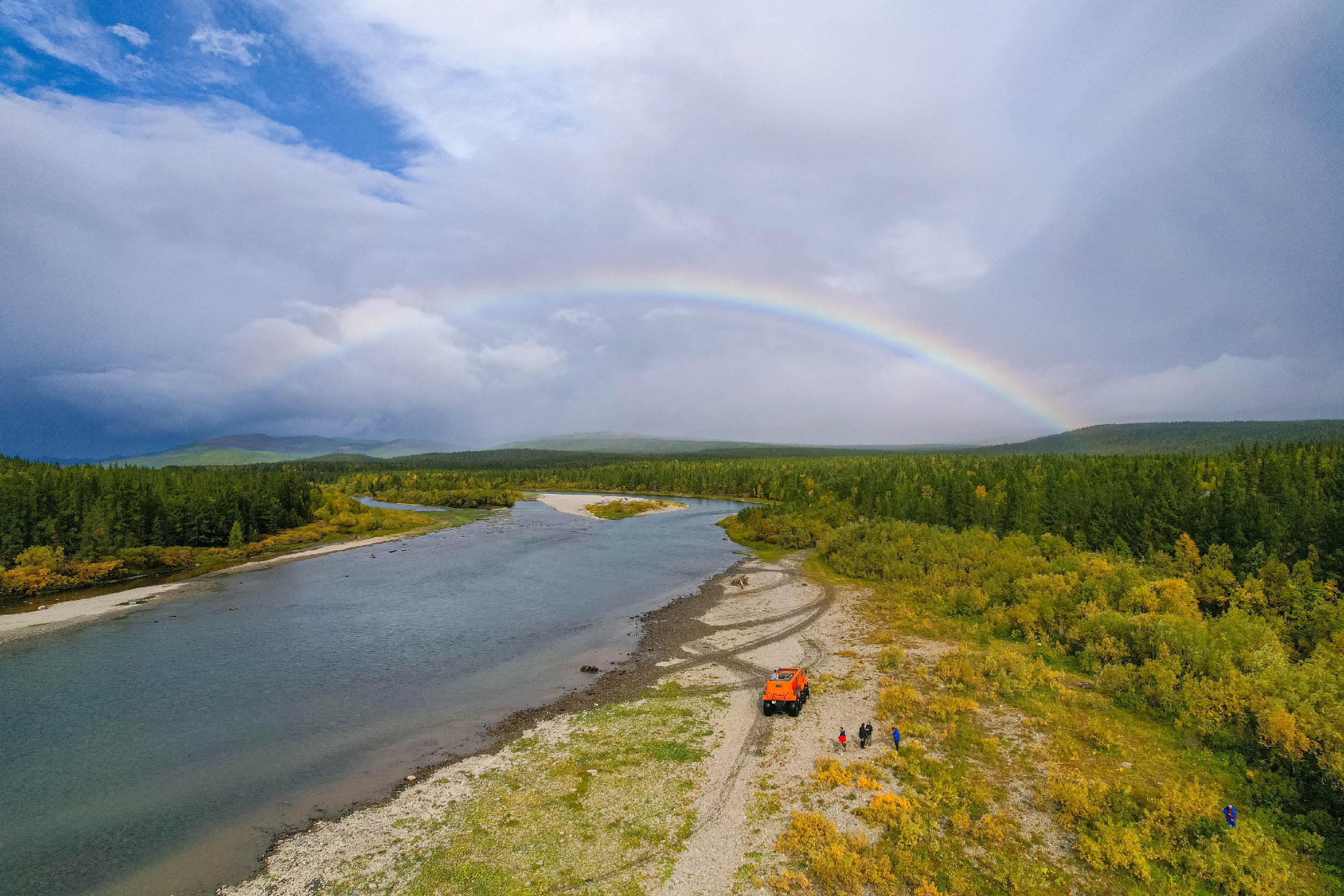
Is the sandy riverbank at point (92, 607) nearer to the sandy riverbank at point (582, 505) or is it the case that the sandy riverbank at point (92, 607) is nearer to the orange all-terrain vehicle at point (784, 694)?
the orange all-terrain vehicle at point (784, 694)

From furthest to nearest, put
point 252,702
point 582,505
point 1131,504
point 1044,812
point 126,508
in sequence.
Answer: point 582,505 → point 126,508 → point 1131,504 → point 252,702 → point 1044,812

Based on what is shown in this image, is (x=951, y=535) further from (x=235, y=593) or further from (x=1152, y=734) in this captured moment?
(x=235, y=593)

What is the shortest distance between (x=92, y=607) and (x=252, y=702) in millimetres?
39539

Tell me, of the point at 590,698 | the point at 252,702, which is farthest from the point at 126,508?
the point at 590,698

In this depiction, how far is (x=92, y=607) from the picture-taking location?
193 ft

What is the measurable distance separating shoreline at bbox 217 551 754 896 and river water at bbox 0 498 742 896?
2.16ft

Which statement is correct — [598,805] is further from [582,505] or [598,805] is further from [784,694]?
[582,505]

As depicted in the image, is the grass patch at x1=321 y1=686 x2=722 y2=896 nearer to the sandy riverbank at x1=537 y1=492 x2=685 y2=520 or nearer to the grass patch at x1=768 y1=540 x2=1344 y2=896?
the grass patch at x1=768 y1=540 x2=1344 y2=896

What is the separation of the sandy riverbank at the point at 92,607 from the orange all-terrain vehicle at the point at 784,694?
Answer: 2509 inches

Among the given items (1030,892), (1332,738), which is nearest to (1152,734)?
(1332,738)

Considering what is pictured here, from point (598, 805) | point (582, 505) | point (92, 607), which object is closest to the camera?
point (598, 805)

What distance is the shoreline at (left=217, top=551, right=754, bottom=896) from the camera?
920 inches

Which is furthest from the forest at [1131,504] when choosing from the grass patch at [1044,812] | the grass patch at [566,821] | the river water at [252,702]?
the grass patch at [566,821]

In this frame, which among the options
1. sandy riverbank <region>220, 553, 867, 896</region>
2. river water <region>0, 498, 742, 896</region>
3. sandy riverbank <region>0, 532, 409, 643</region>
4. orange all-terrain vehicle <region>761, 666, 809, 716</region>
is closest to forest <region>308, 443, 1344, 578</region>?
sandy riverbank <region>220, 553, 867, 896</region>
